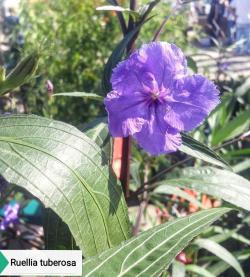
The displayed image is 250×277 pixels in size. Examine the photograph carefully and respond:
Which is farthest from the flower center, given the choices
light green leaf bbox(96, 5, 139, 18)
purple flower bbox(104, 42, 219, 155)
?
light green leaf bbox(96, 5, 139, 18)

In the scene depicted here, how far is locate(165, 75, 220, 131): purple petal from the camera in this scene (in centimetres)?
55

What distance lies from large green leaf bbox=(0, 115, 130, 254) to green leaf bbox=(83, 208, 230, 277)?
1.3 inches

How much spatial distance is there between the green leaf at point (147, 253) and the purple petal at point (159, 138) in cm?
9

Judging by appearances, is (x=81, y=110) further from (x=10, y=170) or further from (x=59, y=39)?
(x=10, y=170)

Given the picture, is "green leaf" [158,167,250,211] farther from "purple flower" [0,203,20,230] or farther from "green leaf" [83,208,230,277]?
"purple flower" [0,203,20,230]

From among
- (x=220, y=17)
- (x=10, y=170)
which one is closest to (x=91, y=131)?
(x=10, y=170)

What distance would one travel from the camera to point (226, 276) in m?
1.27

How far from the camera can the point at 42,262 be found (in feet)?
1.67

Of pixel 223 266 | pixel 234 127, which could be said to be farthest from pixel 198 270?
pixel 234 127

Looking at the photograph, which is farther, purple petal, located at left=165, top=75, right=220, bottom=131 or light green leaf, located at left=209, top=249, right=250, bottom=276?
light green leaf, located at left=209, top=249, right=250, bottom=276

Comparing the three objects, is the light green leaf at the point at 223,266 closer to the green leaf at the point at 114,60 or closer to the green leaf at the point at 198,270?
the green leaf at the point at 198,270

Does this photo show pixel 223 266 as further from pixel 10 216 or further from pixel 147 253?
pixel 147 253

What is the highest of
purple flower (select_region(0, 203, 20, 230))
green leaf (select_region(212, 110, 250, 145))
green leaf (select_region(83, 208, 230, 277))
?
green leaf (select_region(83, 208, 230, 277))

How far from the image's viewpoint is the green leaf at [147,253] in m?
0.44
